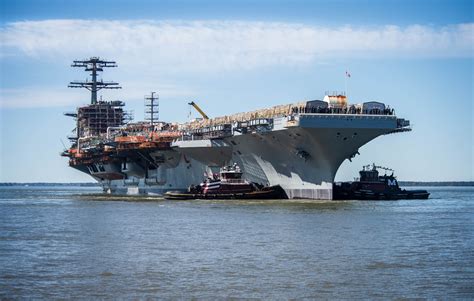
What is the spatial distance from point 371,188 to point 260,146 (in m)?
7.87

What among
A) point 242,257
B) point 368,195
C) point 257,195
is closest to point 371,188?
point 368,195

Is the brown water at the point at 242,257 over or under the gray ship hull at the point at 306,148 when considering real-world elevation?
under

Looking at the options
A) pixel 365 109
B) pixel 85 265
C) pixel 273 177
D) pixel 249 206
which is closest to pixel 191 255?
pixel 85 265

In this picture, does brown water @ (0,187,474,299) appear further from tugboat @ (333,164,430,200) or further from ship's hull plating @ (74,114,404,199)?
tugboat @ (333,164,430,200)

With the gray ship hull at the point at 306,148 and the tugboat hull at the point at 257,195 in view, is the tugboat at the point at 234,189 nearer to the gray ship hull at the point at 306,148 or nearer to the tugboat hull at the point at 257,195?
the tugboat hull at the point at 257,195

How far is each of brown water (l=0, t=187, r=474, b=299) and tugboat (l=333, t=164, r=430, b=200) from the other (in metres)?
14.4

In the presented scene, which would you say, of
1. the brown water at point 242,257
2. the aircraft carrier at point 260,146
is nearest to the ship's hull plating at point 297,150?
the aircraft carrier at point 260,146

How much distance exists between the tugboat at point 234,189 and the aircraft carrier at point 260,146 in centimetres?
76

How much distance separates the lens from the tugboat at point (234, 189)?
161ft

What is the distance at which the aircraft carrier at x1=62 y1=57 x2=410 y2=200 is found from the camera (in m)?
43.8

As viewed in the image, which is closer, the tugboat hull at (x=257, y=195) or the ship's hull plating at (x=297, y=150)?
the ship's hull plating at (x=297, y=150)

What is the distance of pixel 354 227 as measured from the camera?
2912 centimetres

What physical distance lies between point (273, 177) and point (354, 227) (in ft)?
69.3

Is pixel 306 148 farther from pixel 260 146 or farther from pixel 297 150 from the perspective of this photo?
pixel 260 146
